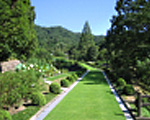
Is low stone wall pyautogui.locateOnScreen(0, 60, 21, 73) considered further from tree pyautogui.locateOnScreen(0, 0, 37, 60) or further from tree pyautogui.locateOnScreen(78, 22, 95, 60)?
tree pyautogui.locateOnScreen(78, 22, 95, 60)

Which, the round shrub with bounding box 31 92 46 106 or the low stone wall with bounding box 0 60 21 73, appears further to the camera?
the low stone wall with bounding box 0 60 21 73

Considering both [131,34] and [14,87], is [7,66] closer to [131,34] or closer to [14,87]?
[14,87]

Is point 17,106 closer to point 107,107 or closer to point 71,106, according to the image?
point 71,106

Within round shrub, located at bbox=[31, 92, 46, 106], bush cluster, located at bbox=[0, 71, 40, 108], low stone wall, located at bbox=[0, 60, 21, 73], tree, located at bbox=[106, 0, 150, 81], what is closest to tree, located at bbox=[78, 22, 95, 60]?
tree, located at bbox=[106, 0, 150, 81]

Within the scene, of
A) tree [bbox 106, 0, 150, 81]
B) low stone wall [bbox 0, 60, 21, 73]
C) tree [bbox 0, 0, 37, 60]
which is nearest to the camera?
low stone wall [bbox 0, 60, 21, 73]

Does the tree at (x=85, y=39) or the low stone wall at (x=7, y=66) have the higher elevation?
the tree at (x=85, y=39)

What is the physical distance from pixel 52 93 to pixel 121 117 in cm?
733

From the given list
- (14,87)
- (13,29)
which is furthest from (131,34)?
(14,87)

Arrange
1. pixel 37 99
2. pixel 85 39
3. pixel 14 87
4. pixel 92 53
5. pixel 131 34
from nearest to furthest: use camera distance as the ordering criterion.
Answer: pixel 14 87 → pixel 37 99 → pixel 131 34 → pixel 92 53 → pixel 85 39

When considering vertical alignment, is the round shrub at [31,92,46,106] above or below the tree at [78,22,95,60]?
below

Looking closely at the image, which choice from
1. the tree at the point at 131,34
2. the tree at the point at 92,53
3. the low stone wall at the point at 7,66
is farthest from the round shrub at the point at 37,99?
the tree at the point at 92,53

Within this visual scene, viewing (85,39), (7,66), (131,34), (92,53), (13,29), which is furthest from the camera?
(85,39)

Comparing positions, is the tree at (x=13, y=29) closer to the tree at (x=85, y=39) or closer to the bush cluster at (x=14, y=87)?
the bush cluster at (x=14, y=87)

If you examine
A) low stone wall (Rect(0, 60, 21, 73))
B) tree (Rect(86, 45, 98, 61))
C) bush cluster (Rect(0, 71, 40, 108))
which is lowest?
bush cluster (Rect(0, 71, 40, 108))
